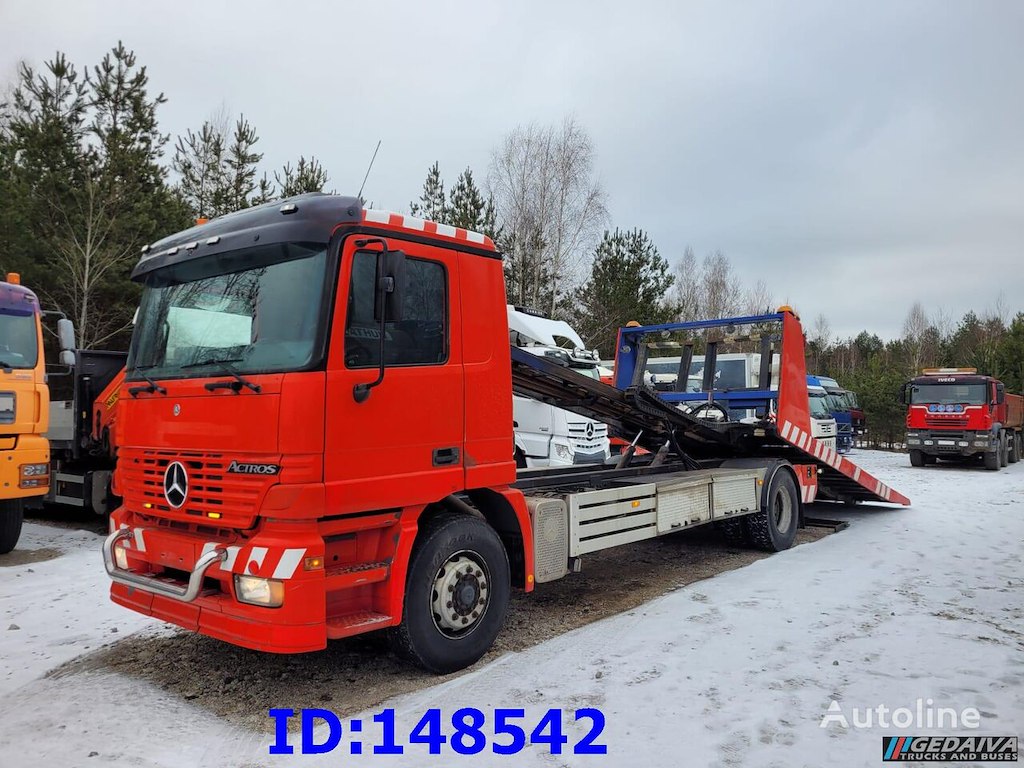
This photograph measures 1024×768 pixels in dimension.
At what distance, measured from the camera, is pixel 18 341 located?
7.65 meters

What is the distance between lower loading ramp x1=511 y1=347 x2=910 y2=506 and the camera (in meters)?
6.34

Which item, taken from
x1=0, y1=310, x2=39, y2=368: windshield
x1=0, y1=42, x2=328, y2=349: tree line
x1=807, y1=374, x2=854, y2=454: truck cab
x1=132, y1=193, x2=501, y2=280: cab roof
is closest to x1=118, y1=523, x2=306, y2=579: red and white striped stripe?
x1=132, y1=193, x2=501, y2=280: cab roof

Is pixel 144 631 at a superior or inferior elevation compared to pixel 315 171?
inferior

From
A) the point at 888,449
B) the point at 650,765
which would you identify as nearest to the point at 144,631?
the point at 650,765

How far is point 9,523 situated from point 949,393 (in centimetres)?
2116

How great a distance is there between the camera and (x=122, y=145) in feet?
61.0

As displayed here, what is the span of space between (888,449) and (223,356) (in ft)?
96.6

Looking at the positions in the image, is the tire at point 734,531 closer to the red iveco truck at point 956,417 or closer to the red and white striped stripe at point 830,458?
the red and white striped stripe at point 830,458

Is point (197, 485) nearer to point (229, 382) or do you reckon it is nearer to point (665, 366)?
point (229, 382)

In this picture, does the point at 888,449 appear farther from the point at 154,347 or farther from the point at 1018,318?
the point at 154,347

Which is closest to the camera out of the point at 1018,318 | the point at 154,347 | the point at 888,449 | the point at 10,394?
the point at 154,347

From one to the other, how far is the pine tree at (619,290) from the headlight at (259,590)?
25525 mm

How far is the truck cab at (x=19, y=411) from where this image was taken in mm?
7363

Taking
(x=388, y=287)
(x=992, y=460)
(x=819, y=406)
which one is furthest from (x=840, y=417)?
(x=388, y=287)
